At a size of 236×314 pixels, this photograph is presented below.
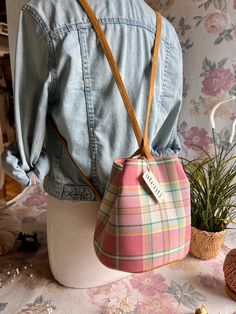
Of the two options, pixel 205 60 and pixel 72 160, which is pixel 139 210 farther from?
pixel 205 60

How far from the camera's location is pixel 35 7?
1.82 ft

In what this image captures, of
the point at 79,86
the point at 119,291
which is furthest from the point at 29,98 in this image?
the point at 119,291

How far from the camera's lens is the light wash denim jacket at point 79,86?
1.85 feet

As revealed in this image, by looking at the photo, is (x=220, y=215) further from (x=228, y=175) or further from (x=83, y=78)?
(x=83, y=78)

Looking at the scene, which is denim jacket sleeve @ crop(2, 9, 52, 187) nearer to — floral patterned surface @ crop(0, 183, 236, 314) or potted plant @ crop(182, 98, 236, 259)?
floral patterned surface @ crop(0, 183, 236, 314)

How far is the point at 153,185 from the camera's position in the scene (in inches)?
22.3

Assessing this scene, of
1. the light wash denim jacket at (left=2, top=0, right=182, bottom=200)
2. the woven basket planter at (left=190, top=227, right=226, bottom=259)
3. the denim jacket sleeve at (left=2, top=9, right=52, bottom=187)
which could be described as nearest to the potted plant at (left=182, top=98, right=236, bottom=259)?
the woven basket planter at (left=190, top=227, right=226, bottom=259)

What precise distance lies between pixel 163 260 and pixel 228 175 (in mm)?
382

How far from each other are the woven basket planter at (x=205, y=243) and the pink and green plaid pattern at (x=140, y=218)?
0.31 metres

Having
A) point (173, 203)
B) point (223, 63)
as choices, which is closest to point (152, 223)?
point (173, 203)

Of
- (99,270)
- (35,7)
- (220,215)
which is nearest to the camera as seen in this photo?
(35,7)

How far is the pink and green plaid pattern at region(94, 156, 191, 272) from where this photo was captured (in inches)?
21.8

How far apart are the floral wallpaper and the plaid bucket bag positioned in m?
0.42

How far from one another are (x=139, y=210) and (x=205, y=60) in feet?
1.95
